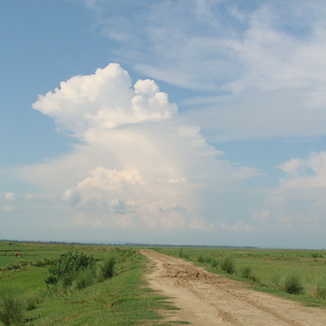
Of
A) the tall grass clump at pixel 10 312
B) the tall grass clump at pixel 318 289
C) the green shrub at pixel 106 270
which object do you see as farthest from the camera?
the green shrub at pixel 106 270

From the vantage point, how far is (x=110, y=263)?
29.5 metres

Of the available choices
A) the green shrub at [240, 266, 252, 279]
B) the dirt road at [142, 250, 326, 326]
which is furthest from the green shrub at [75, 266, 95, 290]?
the green shrub at [240, 266, 252, 279]

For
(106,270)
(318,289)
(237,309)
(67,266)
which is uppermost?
(318,289)

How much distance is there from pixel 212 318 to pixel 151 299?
413cm

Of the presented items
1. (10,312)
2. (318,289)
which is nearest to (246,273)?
(318,289)

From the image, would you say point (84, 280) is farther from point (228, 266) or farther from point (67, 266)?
point (228, 266)

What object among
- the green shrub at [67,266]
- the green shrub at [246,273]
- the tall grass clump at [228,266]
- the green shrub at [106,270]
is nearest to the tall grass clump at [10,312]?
the green shrub at [106,270]

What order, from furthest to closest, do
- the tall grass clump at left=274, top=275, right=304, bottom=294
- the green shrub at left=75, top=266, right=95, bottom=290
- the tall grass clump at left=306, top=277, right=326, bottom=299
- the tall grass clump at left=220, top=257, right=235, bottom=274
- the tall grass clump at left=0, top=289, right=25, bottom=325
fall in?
the tall grass clump at left=220, top=257, right=235, bottom=274
the green shrub at left=75, top=266, right=95, bottom=290
the tall grass clump at left=274, top=275, right=304, bottom=294
the tall grass clump at left=306, top=277, right=326, bottom=299
the tall grass clump at left=0, top=289, right=25, bottom=325

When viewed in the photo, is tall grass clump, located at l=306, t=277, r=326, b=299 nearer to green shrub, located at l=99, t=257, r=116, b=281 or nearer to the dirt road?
the dirt road

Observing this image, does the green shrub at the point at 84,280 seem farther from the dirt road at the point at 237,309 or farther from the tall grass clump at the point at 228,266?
the tall grass clump at the point at 228,266

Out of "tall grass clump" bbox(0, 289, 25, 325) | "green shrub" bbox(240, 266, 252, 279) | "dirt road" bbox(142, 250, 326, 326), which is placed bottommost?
"tall grass clump" bbox(0, 289, 25, 325)

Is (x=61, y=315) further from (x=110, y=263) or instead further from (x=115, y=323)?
(x=110, y=263)

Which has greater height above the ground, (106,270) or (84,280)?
(106,270)

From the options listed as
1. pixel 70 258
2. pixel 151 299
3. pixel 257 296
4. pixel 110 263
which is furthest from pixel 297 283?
pixel 70 258
